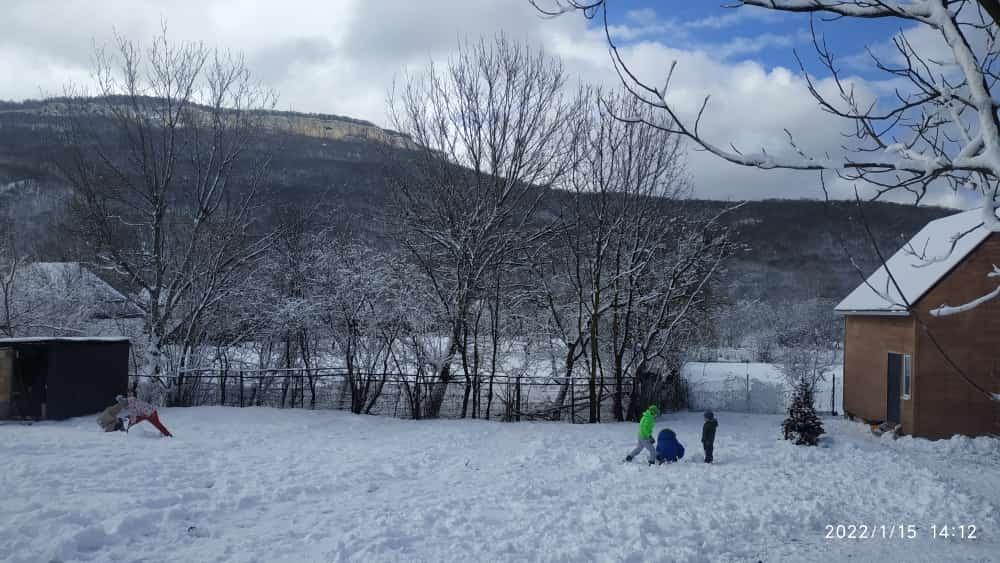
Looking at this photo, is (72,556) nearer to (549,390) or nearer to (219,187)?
(549,390)

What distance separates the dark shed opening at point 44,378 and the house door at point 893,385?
20454mm

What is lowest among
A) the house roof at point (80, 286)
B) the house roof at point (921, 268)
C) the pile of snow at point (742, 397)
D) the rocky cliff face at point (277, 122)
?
the pile of snow at point (742, 397)

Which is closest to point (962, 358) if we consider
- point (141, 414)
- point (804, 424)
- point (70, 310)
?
point (804, 424)

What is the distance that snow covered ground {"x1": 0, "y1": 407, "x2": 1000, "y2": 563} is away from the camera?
6105mm

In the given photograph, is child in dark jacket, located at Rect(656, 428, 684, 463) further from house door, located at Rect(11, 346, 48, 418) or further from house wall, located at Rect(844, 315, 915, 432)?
house door, located at Rect(11, 346, 48, 418)

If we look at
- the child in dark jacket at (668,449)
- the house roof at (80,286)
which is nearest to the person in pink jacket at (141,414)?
the child in dark jacket at (668,449)

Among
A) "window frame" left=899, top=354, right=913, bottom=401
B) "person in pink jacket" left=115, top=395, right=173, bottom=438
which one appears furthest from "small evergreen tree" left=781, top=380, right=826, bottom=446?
"person in pink jacket" left=115, top=395, right=173, bottom=438

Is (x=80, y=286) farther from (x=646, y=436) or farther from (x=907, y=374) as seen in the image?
(x=907, y=374)

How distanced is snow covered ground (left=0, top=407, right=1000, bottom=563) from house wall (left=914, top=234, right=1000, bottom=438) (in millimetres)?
1692

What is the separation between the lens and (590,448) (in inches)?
499

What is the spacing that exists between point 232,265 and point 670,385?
1467cm

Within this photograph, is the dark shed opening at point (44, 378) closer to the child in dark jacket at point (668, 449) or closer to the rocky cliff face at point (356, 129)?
the rocky cliff face at point (356, 129)

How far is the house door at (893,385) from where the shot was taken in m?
16.9

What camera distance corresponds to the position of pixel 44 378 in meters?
14.0
